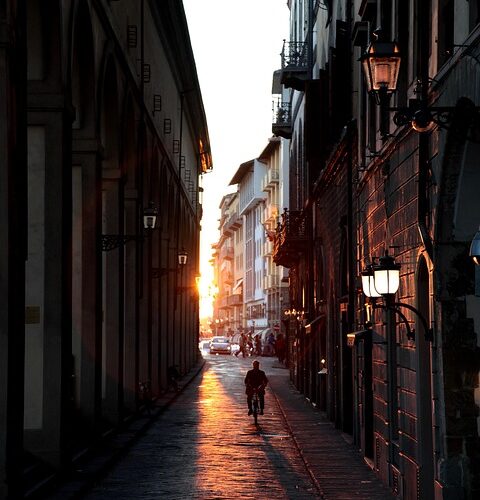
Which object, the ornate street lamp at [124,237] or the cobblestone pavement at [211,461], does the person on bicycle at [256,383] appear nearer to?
the cobblestone pavement at [211,461]

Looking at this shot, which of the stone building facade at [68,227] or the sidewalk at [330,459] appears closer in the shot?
the stone building facade at [68,227]

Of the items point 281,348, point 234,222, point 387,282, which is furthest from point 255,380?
point 234,222

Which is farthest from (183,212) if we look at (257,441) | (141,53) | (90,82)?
(90,82)

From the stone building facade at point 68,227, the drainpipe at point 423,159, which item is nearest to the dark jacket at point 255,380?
the stone building facade at point 68,227

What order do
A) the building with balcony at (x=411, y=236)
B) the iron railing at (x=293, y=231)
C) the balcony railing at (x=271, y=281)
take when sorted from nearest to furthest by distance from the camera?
the building with balcony at (x=411, y=236)
the iron railing at (x=293, y=231)
the balcony railing at (x=271, y=281)

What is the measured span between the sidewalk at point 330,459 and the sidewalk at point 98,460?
3.00 m

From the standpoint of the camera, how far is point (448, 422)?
11.3 m

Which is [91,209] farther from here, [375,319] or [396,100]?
[396,100]

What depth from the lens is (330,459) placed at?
19.6 meters

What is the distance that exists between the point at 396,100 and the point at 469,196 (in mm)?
3738

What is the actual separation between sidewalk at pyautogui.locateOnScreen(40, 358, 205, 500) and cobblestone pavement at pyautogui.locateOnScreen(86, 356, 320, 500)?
0.16m

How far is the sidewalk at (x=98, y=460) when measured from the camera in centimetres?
1505

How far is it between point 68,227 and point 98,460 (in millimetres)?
4111

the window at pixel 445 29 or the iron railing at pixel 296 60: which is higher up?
the iron railing at pixel 296 60
